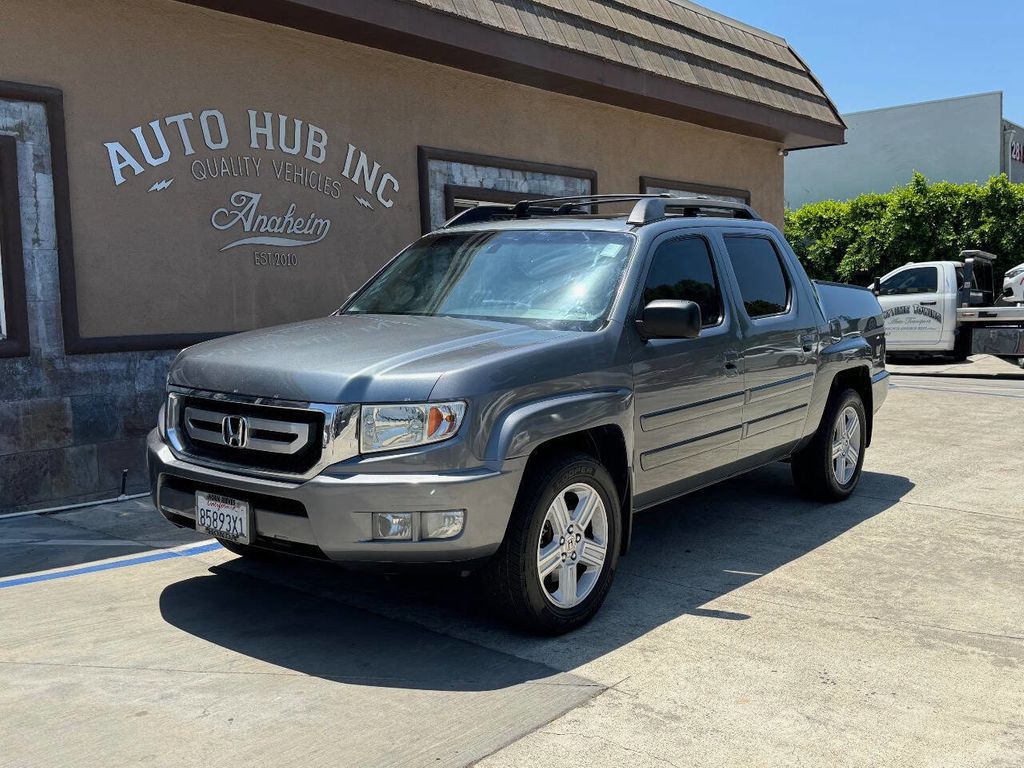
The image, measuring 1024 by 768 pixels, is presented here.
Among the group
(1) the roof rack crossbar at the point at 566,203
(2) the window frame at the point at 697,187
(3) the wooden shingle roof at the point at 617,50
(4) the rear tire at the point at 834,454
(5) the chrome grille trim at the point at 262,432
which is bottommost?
(4) the rear tire at the point at 834,454

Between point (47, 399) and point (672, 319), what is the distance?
4749mm

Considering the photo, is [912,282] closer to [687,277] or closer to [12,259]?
[687,277]

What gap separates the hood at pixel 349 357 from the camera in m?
4.12

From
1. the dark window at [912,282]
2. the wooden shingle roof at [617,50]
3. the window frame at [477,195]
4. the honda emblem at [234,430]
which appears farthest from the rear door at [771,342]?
the dark window at [912,282]

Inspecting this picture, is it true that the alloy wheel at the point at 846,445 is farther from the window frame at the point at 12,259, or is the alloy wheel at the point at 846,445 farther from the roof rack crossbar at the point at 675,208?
the window frame at the point at 12,259

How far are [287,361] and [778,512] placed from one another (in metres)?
3.92

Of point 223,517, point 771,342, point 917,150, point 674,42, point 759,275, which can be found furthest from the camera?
point 917,150

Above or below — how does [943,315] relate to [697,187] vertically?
below

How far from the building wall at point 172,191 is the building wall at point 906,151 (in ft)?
94.4

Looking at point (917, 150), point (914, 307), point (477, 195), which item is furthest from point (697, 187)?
point (917, 150)

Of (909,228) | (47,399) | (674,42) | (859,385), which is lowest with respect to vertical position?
(859,385)

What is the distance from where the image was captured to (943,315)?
17984mm

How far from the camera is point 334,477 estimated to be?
13.3ft

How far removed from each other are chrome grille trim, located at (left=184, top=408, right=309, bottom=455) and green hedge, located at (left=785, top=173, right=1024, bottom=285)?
2557cm
